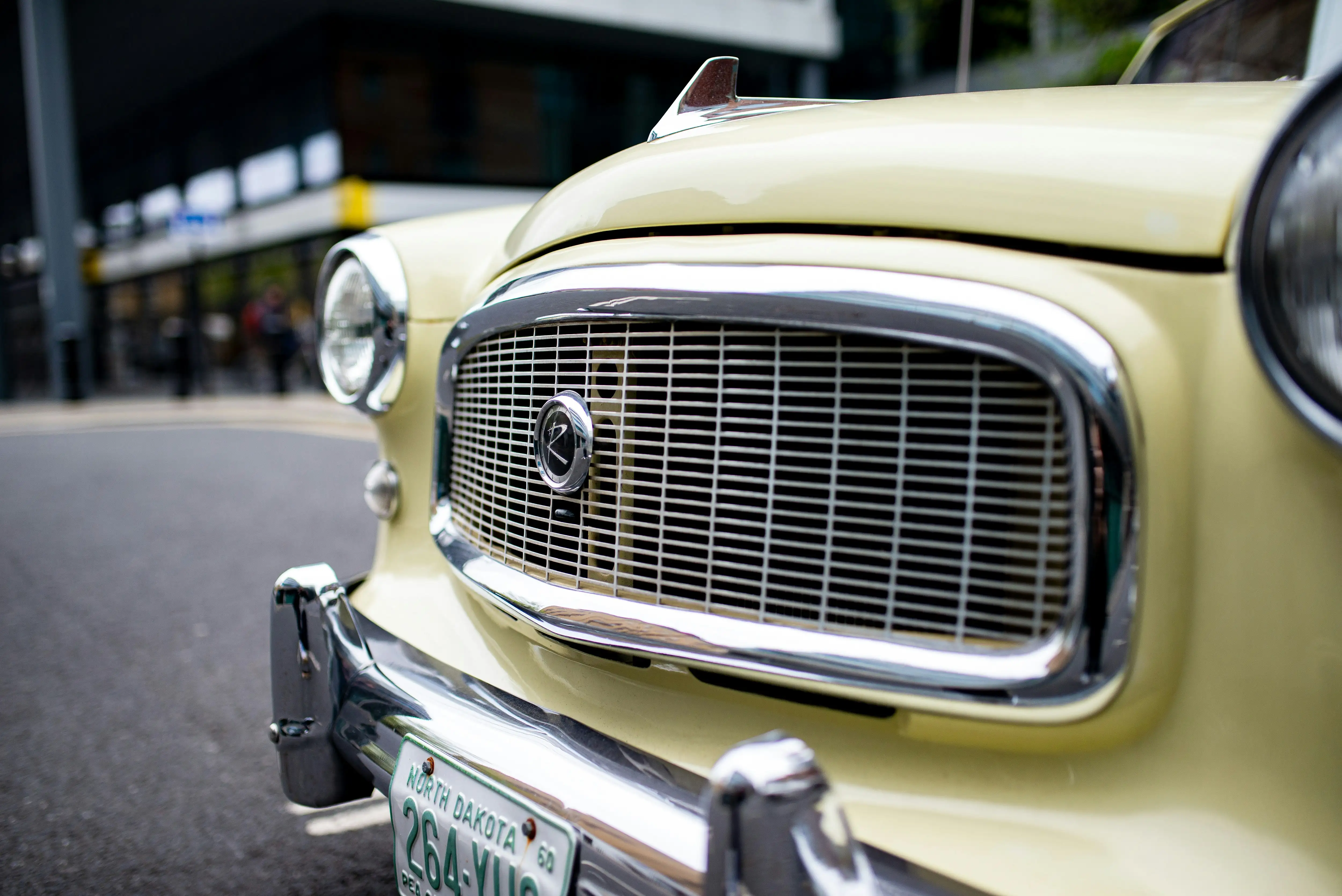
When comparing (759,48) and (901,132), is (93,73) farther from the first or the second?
(901,132)

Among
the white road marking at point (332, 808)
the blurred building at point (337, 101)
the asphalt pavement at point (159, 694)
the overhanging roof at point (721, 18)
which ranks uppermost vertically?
the overhanging roof at point (721, 18)

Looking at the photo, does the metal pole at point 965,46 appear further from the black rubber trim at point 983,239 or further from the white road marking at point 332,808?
the white road marking at point 332,808

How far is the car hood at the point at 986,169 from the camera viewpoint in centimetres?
92

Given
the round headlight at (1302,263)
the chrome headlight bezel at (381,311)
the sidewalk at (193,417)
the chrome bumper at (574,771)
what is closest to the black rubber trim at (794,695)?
the chrome bumper at (574,771)

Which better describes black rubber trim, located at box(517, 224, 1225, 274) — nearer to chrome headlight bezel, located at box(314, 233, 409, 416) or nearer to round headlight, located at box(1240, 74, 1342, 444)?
round headlight, located at box(1240, 74, 1342, 444)

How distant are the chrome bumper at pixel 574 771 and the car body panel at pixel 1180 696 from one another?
117 millimetres

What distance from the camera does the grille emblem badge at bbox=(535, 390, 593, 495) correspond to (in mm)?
1222

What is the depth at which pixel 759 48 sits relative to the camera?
17.5 m

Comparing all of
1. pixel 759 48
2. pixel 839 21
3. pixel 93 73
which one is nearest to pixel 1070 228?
pixel 759 48

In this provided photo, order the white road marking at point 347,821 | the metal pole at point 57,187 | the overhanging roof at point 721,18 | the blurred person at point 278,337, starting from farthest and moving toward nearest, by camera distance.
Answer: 1. the overhanging roof at point 721,18
2. the blurred person at point 278,337
3. the metal pole at point 57,187
4. the white road marking at point 347,821

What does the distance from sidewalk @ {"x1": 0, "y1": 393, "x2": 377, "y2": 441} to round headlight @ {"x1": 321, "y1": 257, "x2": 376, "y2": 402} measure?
6740mm

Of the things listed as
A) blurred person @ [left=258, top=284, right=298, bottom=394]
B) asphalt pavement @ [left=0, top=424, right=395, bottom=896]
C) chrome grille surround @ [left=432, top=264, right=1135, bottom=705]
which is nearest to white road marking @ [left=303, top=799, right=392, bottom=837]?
asphalt pavement @ [left=0, top=424, right=395, bottom=896]

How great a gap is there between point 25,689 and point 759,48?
1694 cm

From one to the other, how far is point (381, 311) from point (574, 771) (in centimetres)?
96
